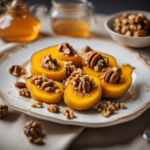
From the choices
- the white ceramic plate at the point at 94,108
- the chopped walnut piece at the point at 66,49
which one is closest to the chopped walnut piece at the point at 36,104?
the white ceramic plate at the point at 94,108

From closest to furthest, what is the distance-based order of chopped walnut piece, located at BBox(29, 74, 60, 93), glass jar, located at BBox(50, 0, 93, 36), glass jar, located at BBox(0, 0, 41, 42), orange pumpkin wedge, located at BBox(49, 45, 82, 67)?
chopped walnut piece, located at BBox(29, 74, 60, 93)
orange pumpkin wedge, located at BBox(49, 45, 82, 67)
glass jar, located at BBox(0, 0, 41, 42)
glass jar, located at BBox(50, 0, 93, 36)

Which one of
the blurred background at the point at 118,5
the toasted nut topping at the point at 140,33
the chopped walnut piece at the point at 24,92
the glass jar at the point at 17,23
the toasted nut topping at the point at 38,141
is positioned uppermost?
the glass jar at the point at 17,23

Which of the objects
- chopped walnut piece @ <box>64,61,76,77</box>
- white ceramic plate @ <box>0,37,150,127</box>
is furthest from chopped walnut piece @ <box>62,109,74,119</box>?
chopped walnut piece @ <box>64,61,76,77</box>

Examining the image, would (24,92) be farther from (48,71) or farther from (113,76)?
(113,76)

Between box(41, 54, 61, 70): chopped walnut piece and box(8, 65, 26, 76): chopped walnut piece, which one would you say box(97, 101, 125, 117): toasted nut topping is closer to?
box(41, 54, 61, 70): chopped walnut piece

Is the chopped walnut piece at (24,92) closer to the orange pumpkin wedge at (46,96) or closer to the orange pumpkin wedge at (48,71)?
the orange pumpkin wedge at (46,96)

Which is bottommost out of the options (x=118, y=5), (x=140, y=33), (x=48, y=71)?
(x=118, y=5)

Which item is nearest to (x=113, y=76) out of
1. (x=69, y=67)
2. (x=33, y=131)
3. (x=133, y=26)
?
(x=69, y=67)
